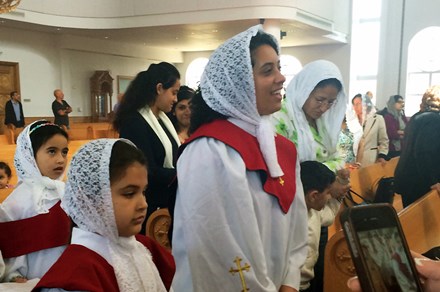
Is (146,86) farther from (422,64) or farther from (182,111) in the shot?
(422,64)

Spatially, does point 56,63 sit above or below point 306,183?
above

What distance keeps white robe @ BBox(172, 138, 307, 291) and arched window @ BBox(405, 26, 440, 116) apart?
13.8 m

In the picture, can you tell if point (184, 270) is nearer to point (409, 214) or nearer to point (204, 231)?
point (204, 231)

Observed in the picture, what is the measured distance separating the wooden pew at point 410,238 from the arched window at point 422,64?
11.9 m

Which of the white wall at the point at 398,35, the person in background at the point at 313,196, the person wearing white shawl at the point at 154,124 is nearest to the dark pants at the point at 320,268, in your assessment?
the person in background at the point at 313,196

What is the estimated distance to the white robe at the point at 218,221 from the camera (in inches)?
53.0

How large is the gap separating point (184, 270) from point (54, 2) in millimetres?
12069

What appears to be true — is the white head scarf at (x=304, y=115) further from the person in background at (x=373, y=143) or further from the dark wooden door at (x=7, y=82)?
the dark wooden door at (x=7, y=82)

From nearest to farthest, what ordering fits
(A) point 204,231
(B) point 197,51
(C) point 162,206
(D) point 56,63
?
1. (A) point 204,231
2. (C) point 162,206
3. (D) point 56,63
4. (B) point 197,51

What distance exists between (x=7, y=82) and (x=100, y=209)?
12775 millimetres

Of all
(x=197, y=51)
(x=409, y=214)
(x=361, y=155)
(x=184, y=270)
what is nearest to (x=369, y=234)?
(x=184, y=270)

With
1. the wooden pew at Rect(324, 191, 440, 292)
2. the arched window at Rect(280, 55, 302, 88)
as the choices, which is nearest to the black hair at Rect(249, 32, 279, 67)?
the wooden pew at Rect(324, 191, 440, 292)

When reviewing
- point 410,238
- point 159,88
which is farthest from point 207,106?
point 410,238

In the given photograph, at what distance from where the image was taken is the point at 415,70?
13.9m
